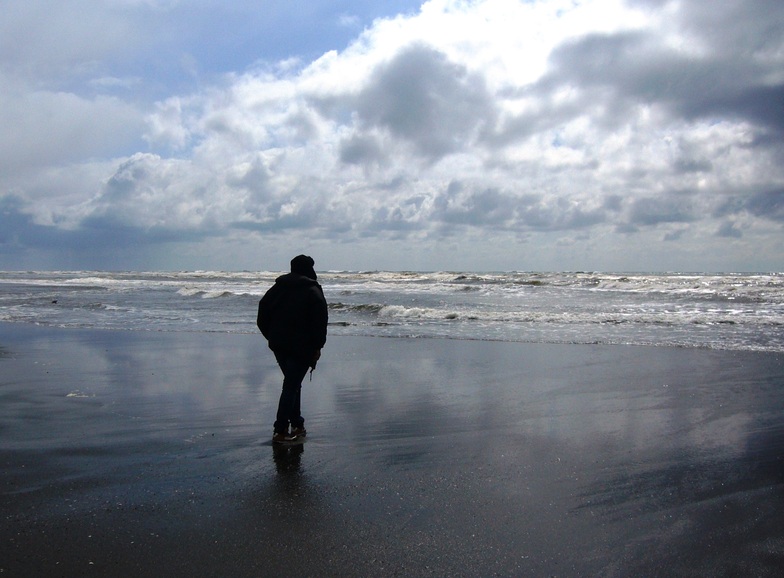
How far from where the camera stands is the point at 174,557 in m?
3.24

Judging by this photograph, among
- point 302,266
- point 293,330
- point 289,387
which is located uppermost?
point 302,266

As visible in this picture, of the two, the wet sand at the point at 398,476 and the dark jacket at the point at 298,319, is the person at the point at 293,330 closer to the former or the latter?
the dark jacket at the point at 298,319

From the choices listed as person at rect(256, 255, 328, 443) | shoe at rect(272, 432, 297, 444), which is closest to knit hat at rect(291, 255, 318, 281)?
person at rect(256, 255, 328, 443)

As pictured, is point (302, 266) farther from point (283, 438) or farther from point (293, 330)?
point (283, 438)

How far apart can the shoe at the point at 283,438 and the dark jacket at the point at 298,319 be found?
2.45 feet

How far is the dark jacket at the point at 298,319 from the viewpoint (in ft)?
17.9

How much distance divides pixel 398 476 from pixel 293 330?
1.68 metres

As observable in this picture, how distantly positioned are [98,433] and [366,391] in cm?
337

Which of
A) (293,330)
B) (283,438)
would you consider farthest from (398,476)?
(293,330)

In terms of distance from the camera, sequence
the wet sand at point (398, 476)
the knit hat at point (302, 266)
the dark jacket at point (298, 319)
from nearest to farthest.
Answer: the wet sand at point (398, 476) → the dark jacket at point (298, 319) → the knit hat at point (302, 266)

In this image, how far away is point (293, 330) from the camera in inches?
215

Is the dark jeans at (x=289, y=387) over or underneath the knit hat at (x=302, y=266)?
underneath

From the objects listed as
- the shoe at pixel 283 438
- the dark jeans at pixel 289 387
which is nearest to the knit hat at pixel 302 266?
the dark jeans at pixel 289 387

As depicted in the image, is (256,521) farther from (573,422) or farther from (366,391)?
(366,391)
